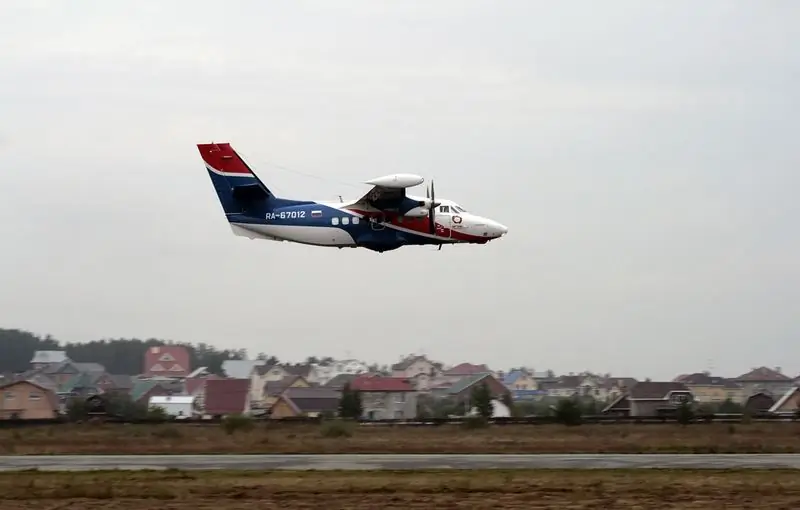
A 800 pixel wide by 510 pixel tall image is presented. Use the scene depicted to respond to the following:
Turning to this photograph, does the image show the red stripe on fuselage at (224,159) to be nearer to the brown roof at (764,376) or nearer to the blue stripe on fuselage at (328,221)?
the blue stripe on fuselage at (328,221)

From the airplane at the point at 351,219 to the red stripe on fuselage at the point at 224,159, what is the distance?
0.07 metres

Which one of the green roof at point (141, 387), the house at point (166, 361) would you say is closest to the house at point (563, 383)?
the house at point (166, 361)

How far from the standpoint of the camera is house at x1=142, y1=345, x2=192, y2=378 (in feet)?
429

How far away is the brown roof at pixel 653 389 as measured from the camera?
9881cm

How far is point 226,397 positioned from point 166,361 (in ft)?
133

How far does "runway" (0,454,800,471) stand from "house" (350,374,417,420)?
167 feet

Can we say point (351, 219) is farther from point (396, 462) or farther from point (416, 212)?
point (396, 462)

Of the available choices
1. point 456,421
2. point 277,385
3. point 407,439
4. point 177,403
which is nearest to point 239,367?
point 277,385

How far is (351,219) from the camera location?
1695 inches

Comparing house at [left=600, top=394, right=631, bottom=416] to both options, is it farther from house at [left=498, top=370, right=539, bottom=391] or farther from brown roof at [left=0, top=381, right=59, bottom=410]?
house at [left=498, top=370, right=539, bottom=391]

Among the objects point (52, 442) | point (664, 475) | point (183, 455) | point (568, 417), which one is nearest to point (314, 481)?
point (664, 475)

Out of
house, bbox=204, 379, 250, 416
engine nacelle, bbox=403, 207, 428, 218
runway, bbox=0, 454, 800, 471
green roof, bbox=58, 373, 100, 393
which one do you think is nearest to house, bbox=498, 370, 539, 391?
green roof, bbox=58, 373, 100, 393

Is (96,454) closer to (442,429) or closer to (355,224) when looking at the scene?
(355,224)

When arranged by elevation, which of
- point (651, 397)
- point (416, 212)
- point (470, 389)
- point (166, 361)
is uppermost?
point (416, 212)
